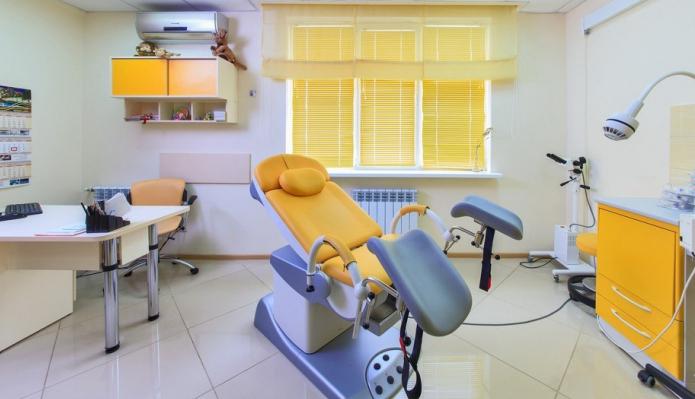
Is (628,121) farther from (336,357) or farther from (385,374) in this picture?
(336,357)

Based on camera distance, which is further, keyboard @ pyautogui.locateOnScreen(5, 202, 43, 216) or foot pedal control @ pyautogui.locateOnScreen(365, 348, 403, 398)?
keyboard @ pyautogui.locateOnScreen(5, 202, 43, 216)

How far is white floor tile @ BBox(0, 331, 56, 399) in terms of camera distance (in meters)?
1.59

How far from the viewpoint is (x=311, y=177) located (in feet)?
6.44

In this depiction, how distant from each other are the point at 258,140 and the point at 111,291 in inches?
80.3

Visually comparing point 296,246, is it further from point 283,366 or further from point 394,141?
point 394,141

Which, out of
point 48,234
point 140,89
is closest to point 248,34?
point 140,89

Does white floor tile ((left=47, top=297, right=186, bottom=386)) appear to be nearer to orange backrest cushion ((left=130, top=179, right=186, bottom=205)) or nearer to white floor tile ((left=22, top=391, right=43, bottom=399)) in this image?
white floor tile ((left=22, top=391, right=43, bottom=399))

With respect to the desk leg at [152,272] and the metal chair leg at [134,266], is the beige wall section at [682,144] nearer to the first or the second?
the desk leg at [152,272]

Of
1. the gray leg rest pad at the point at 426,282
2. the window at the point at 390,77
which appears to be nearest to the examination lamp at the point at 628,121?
the gray leg rest pad at the point at 426,282

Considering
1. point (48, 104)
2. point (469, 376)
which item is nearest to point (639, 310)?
point (469, 376)

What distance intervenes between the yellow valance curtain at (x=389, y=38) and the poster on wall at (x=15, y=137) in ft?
6.94

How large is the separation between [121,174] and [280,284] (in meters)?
2.75

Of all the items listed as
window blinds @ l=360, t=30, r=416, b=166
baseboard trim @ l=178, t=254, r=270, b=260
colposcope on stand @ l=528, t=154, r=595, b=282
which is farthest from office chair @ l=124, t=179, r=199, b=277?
colposcope on stand @ l=528, t=154, r=595, b=282

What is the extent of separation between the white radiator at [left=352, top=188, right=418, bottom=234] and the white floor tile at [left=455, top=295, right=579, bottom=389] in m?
1.16
